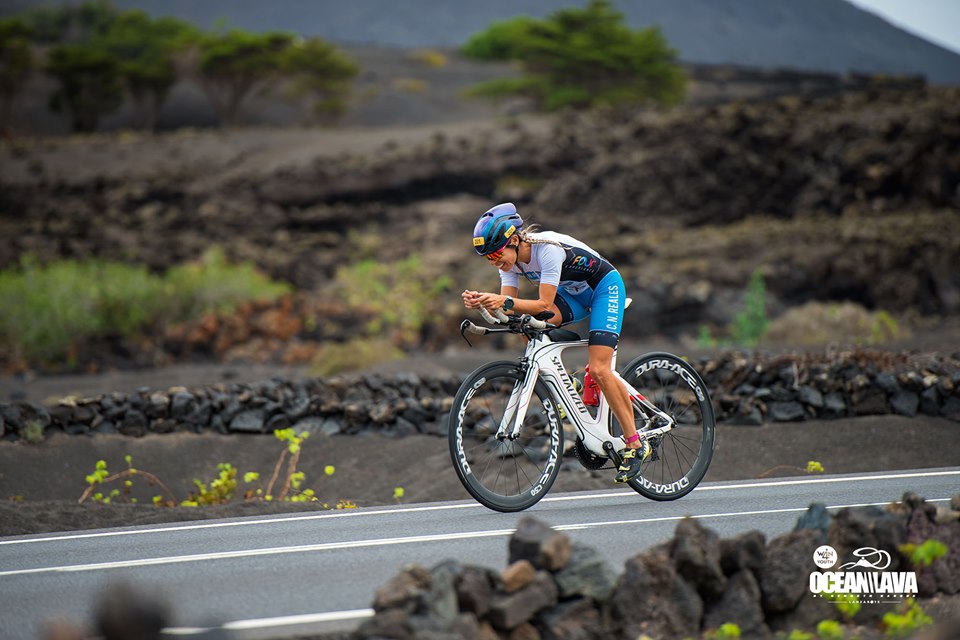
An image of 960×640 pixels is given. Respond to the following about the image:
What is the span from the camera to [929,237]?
28.2 meters

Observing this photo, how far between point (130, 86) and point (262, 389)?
65.1 m

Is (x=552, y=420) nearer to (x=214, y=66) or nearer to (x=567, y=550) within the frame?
(x=567, y=550)

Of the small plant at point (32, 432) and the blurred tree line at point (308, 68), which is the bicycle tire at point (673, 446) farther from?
the blurred tree line at point (308, 68)

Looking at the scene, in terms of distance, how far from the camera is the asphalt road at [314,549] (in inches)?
219

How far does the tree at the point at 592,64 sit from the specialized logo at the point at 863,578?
192 feet

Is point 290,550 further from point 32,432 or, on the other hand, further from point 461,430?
point 32,432

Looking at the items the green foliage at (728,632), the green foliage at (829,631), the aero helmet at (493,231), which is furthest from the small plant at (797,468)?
Result: the green foliage at (728,632)

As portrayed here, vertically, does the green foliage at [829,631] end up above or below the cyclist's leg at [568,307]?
below

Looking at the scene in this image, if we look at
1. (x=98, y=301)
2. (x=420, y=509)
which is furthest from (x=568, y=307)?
(x=98, y=301)

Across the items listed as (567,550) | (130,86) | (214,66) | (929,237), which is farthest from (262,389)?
(130,86)

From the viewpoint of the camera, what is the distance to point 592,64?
64875mm

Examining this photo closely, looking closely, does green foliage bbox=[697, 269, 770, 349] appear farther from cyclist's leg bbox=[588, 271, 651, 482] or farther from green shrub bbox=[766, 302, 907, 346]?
cyclist's leg bbox=[588, 271, 651, 482]

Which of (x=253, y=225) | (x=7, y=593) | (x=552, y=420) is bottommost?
(x=253, y=225)

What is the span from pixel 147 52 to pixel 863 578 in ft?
294
